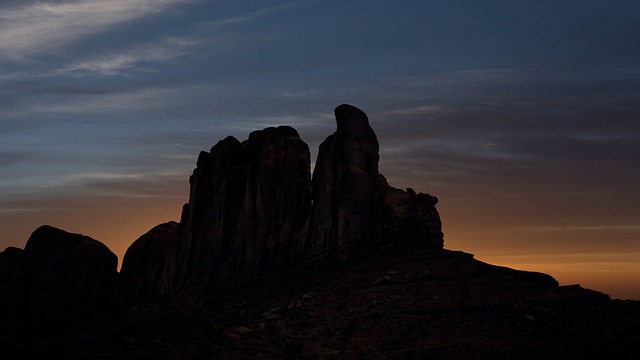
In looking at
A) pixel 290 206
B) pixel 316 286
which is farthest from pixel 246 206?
pixel 316 286

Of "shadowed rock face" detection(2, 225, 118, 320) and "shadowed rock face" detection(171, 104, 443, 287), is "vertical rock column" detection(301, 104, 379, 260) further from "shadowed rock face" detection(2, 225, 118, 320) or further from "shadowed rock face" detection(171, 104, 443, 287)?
"shadowed rock face" detection(2, 225, 118, 320)

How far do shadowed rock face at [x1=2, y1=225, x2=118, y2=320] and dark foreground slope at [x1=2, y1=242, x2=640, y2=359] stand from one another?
50.0m

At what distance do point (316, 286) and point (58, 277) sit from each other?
67685 millimetres

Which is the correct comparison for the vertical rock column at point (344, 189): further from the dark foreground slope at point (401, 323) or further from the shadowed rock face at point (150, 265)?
the shadowed rock face at point (150, 265)

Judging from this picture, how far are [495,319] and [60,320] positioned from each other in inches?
3212

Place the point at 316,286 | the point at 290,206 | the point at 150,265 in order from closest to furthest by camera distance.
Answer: the point at 316,286
the point at 290,206
the point at 150,265

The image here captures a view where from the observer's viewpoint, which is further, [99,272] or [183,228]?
[99,272]

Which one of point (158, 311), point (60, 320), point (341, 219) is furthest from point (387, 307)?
point (60, 320)

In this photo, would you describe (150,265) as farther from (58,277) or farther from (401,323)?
(401,323)

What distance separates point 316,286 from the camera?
3664 inches

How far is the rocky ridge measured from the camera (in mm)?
77625

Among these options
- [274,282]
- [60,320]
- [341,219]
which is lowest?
[60,320]

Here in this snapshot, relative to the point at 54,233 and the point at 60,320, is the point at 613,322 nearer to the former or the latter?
the point at 60,320

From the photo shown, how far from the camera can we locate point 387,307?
83750mm
